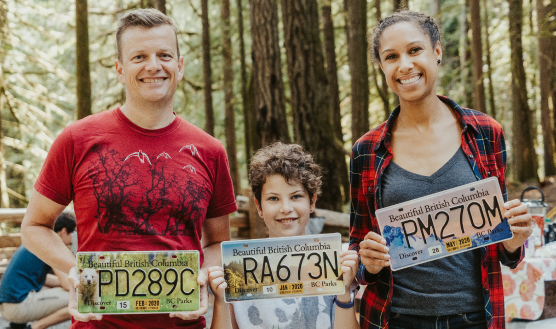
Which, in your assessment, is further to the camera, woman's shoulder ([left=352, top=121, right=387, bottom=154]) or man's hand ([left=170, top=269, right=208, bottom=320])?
woman's shoulder ([left=352, top=121, right=387, bottom=154])

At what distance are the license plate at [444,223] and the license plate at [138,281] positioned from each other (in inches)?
32.3

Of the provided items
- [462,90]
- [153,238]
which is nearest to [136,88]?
[153,238]

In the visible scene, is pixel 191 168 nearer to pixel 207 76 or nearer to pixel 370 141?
pixel 370 141

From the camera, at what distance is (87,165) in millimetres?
1911

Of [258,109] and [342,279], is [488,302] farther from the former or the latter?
[258,109]

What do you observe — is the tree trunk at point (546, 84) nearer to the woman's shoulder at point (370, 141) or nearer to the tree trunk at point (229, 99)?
the tree trunk at point (229, 99)

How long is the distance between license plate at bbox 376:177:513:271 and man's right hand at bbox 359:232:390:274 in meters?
0.04

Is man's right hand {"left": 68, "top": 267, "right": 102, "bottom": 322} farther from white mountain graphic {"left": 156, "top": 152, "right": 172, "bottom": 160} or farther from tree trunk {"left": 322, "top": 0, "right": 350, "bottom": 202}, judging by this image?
tree trunk {"left": 322, "top": 0, "right": 350, "bottom": 202}

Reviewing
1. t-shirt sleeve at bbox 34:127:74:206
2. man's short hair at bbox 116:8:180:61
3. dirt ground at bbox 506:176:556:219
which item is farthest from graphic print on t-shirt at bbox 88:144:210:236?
dirt ground at bbox 506:176:556:219

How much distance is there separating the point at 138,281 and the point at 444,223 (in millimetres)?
1275

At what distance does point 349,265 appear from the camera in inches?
79.7

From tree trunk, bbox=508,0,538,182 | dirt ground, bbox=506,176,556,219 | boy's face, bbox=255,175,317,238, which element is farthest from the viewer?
tree trunk, bbox=508,0,538,182

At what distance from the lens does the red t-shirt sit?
1884 millimetres

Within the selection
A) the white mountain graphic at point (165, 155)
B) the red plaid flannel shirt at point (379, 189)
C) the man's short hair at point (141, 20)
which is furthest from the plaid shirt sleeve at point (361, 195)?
the man's short hair at point (141, 20)
